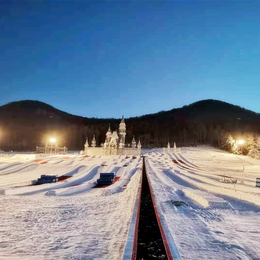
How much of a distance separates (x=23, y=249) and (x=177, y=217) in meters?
6.79

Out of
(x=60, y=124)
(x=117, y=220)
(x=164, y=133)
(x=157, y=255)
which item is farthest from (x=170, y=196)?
(x=60, y=124)

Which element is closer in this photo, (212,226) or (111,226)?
(111,226)

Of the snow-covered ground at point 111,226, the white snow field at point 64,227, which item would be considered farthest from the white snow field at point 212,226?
the white snow field at point 64,227

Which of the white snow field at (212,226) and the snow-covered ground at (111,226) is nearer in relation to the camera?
the snow-covered ground at (111,226)

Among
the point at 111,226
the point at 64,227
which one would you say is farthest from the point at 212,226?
the point at 64,227

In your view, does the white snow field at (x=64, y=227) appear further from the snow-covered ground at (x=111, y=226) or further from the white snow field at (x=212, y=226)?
the white snow field at (x=212, y=226)

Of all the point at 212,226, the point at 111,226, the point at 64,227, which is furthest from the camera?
the point at 212,226

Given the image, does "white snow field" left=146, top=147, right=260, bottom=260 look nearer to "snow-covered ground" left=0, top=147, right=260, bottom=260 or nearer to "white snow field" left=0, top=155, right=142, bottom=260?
"snow-covered ground" left=0, top=147, right=260, bottom=260

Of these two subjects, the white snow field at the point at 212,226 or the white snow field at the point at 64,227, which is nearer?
Answer: the white snow field at the point at 64,227

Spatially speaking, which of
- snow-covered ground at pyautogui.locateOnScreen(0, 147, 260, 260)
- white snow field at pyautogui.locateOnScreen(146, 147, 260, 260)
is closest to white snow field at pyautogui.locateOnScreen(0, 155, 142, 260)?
snow-covered ground at pyautogui.locateOnScreen(0, 147, 260, 260)

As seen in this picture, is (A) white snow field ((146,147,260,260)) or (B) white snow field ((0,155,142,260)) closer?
(B) white snow field ((0,155,142,260))

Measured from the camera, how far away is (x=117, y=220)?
994 cm

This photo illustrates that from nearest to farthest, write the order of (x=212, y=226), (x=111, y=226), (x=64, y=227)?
(x=64, y=227) < (x=111, y=226) < (x=212, y=226)

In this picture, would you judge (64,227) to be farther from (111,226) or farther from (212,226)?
(212,226)
